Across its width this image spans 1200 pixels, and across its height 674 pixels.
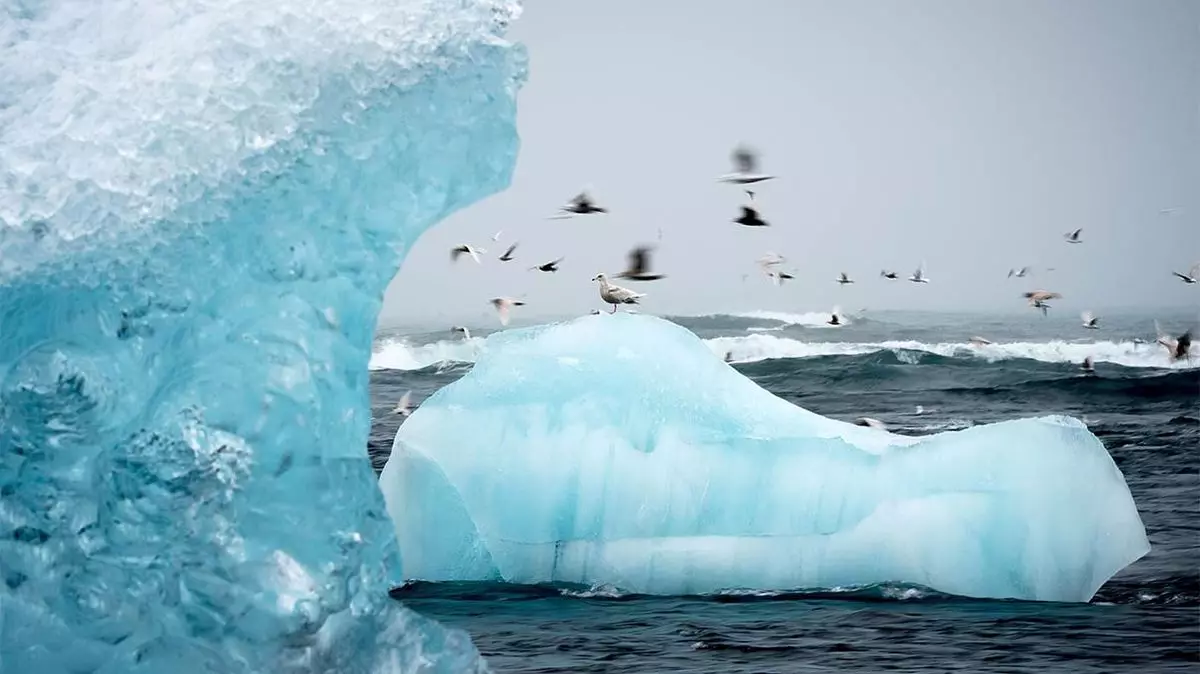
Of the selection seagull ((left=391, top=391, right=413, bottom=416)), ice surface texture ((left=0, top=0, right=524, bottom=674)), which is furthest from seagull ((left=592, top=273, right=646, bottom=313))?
seagull ((left=391, top=391, right=413, bottom=416))

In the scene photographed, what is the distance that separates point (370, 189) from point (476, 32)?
2.55ft

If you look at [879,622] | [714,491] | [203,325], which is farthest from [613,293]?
[203,325]

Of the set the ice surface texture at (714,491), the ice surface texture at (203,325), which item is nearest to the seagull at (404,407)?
the ice surface texture at (714,491)

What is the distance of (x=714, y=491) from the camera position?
302 inches

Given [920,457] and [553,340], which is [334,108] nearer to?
[553,340]

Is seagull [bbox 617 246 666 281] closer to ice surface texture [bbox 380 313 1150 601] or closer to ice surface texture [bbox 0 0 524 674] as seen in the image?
ice surface texture [bbox 380 313 1150 601]

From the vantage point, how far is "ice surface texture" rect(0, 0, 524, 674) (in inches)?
181

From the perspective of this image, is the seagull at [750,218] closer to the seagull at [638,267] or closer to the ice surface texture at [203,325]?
the seagull at [638,267]

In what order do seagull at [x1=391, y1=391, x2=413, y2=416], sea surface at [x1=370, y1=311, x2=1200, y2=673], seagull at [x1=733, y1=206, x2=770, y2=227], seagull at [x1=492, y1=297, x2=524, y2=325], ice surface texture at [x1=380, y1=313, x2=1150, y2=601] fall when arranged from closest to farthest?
sea surface at [x1=370, y1=311, x2=1200, y2=673] → ice surface texture at [x1=380, y1=313, x2=1150, y2=601] → seagull at [x1=733, y1=206, x2=770, y2=227] → seagull at [x1=492, y1=297, x2=524, y2=325] → seagull at [x1=391, y1=391, x2=413, y2=416]

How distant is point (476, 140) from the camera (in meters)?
5.52

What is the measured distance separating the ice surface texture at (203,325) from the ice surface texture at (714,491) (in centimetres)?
264

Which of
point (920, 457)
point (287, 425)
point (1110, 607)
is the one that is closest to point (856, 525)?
point (920, 457)

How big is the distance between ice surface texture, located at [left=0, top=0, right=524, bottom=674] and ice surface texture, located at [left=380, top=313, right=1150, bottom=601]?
2.64m

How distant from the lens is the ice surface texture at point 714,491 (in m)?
7.48
